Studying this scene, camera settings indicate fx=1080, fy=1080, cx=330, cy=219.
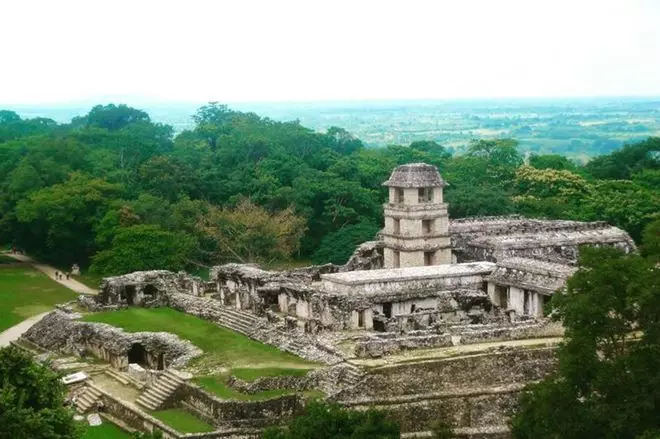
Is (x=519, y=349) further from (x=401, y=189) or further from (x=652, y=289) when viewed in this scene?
(x=401, y=189)

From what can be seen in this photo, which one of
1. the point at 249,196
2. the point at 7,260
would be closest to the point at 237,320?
the point at 249,196

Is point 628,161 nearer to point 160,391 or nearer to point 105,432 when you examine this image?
point 160,391

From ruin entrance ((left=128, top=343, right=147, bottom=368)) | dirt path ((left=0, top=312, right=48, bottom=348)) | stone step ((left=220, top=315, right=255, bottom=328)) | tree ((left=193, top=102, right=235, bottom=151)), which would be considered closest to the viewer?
ruin entrance ((left=128, top=343, right=147, bottom=368))

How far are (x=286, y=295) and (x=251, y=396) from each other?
8.32 metres

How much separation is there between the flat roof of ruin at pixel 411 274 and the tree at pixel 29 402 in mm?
12075

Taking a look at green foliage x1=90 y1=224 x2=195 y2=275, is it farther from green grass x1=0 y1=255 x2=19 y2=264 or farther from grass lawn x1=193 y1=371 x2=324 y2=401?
grass lawn x1=193 y1=371 x2=324 y2=401

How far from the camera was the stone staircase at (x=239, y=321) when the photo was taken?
34491 millimetres

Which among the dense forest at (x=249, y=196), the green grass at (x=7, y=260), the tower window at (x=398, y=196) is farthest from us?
the green grass at (x=7, y=260)

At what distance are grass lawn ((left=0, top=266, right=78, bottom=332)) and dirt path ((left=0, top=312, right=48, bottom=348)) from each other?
0.35 meters

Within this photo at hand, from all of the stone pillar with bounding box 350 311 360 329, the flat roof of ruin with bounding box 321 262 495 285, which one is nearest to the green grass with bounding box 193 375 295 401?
the stone pillar with bounding box 350 311 360 329

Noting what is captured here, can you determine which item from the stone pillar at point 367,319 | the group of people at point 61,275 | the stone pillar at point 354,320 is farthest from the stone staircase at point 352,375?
the group of people at point 61,275

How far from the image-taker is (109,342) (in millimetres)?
34344

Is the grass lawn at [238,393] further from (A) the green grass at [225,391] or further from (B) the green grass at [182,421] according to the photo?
(B) the green grass at [182,421]

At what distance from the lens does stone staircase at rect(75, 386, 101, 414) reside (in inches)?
1222
